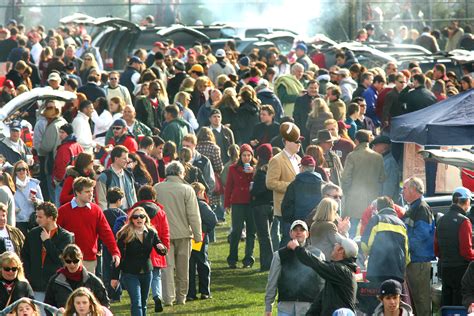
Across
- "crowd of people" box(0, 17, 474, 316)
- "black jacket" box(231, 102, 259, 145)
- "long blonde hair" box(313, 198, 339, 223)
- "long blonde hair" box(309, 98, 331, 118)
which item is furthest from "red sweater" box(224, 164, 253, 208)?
"long blonde hair" box(313, 198, 339, 223)

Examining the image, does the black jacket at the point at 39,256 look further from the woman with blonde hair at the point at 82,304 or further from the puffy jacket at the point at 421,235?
the puffy jacket at the point at 421,235

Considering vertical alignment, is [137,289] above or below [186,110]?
below

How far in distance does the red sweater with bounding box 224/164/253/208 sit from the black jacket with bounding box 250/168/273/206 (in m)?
0.22

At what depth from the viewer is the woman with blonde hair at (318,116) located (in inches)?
848

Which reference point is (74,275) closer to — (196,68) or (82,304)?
(82,304)

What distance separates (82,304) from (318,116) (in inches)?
400

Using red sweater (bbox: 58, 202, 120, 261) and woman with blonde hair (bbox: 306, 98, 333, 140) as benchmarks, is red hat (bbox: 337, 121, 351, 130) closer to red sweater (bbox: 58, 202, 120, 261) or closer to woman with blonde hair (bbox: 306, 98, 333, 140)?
woman with blonde hair (bbox: 306, 98, 333, 140)

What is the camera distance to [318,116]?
21.6 m

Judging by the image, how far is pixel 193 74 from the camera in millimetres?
26438

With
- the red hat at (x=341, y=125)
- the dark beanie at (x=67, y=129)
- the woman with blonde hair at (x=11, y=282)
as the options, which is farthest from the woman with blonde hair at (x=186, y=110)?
the woman with blonde hair at (x=11, y=282)

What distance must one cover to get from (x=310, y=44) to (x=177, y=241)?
744 inches

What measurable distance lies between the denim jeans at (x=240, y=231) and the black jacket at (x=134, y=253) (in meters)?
3.65

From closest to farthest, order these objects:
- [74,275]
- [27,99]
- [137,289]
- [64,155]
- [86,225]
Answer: [74,275]
[86,225]
[137,289]
[64,155]
[27,99]

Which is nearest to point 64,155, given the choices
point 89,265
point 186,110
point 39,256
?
point 186,110
